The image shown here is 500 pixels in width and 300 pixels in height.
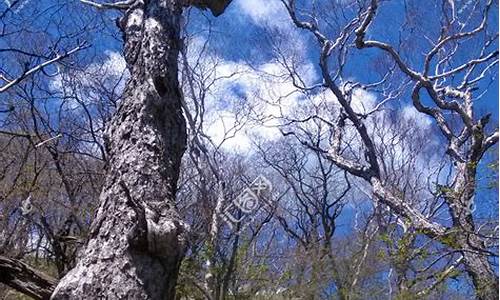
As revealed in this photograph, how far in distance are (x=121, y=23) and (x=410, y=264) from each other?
361cm

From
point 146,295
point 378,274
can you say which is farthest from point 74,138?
point 146,295

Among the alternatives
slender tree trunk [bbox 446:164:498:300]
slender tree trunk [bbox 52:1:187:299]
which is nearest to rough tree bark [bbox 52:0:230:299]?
slender tree trunk [bbox 52:1:187:299]

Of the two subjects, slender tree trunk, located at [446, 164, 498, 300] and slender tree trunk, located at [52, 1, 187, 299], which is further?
slender tree trunk, located at [446, 164, 498, 300]

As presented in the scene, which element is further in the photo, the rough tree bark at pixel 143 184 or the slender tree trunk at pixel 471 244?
the slender tree trunk at pixel 471 244

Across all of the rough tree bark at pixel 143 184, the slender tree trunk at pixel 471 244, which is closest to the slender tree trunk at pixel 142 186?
the rough tree bark at pixel 143 184

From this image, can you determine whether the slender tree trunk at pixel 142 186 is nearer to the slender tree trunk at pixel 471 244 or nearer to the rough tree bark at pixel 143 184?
the rough tree bark at pixel 143 184

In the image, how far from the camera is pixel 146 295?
225cm

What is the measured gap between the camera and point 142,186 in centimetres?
250

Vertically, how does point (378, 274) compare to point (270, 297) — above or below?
above

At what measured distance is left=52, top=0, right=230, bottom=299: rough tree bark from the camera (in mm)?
2248

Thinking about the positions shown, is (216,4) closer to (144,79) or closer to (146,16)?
(146,16)

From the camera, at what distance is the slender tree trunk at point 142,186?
7.38 ft

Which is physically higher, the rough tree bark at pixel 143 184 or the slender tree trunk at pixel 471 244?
the slender tree trunk at pixel 471 244

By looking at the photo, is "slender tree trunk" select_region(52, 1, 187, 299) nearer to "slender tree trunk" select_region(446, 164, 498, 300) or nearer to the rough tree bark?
the rough tree bark
